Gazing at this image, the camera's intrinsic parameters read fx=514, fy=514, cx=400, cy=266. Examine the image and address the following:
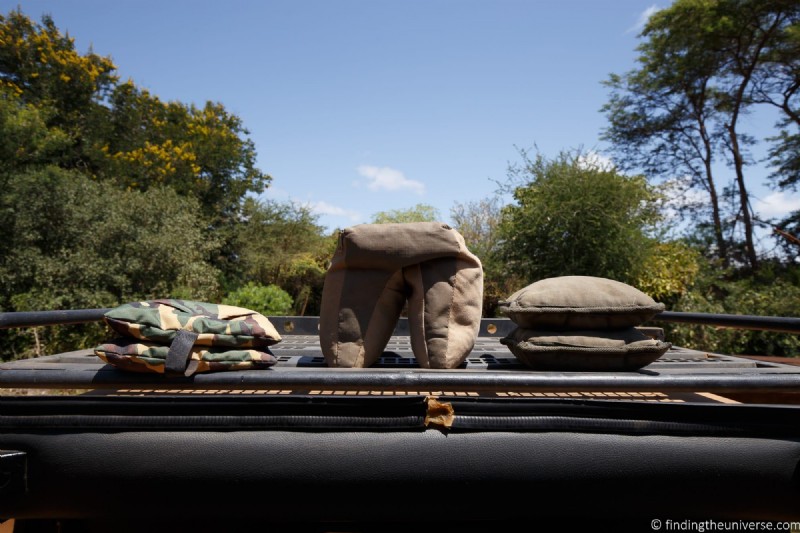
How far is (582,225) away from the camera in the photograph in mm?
9203

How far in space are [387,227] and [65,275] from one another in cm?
969

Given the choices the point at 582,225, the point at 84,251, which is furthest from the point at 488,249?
the point at 84,251

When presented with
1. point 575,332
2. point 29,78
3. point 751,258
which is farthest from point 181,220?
point 751,258

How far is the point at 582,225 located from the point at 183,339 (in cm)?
866

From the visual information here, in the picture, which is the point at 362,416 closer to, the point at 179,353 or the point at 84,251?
the point at 179,353

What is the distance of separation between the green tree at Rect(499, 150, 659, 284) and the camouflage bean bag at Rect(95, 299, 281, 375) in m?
8.04

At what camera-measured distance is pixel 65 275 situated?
31.1 ft

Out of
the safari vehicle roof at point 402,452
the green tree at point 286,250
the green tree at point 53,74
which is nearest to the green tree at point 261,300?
the green tree at point 286,250

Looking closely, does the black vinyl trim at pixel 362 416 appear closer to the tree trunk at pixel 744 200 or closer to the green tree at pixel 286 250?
the green tree at pixel 286 250

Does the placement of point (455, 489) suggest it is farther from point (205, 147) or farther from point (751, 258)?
point (751, 258)

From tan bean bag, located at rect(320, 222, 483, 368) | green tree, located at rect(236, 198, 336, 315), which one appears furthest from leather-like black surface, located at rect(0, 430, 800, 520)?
green tree, located at rect(236, 198, 336, 315)

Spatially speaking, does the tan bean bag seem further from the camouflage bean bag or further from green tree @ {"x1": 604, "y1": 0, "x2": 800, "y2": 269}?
green tree @ {"x1": 604, "y1": 0, "x2": 800, "y2": 269}

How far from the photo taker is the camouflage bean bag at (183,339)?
1.54 meters

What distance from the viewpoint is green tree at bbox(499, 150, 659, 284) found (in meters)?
9.23
